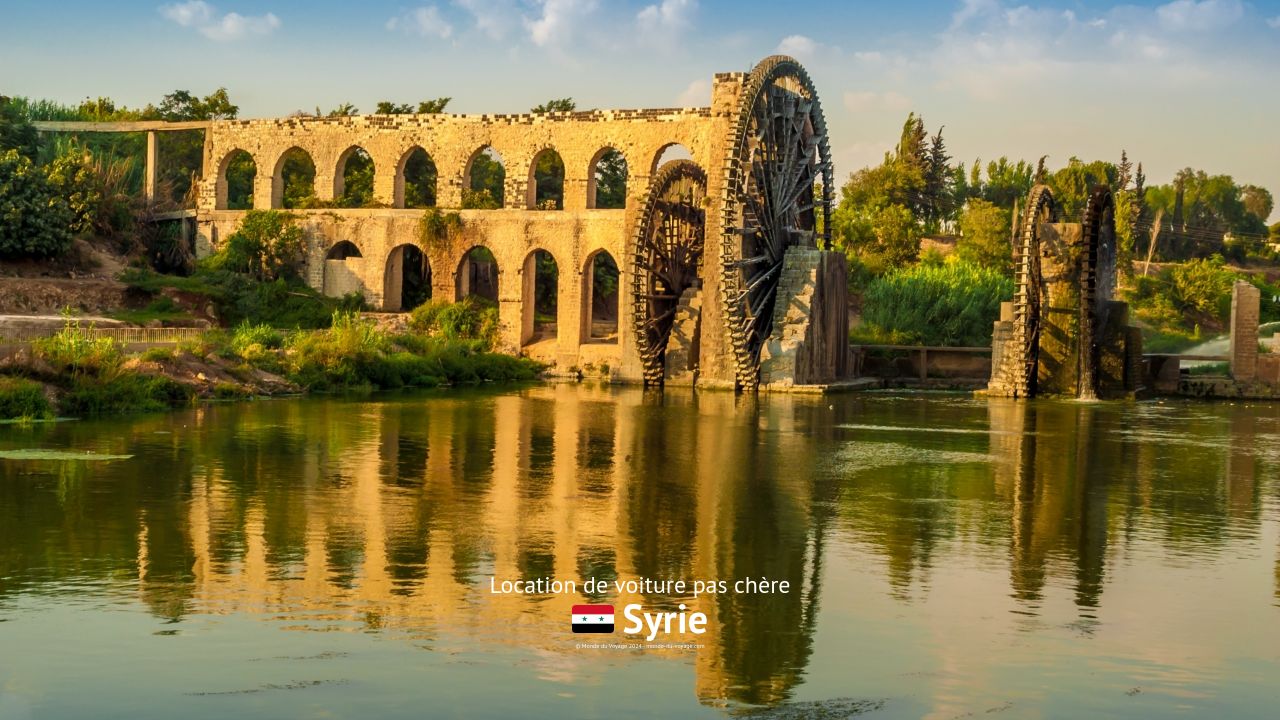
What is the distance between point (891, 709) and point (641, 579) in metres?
2.96

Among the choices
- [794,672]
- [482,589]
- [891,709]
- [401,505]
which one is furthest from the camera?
[401,505]

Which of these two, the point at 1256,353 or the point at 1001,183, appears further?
the point at 1001,183

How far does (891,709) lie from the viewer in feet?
23.9

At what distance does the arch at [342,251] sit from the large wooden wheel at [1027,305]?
15801mm

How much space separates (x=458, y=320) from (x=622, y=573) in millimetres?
24339

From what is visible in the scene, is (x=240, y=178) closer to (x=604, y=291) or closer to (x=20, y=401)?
(x=604, y=291)

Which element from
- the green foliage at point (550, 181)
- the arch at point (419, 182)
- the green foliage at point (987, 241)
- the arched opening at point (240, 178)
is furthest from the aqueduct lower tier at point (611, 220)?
the green foliage at point (987, 241)

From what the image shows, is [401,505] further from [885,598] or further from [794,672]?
[794,672]

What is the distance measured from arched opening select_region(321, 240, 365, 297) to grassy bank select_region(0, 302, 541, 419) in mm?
2314

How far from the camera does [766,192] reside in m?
28.9

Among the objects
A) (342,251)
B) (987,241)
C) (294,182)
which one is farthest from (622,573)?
(987,241)

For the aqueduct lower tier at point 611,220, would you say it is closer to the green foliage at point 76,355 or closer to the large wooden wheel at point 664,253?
the large wooden wheel at point 664,253

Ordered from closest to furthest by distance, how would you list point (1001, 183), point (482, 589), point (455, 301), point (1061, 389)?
point (482, 589), point (1061, 389), point (455, 301), point (1001, 183)

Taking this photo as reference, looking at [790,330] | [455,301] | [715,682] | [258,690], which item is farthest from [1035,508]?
[455,301]
